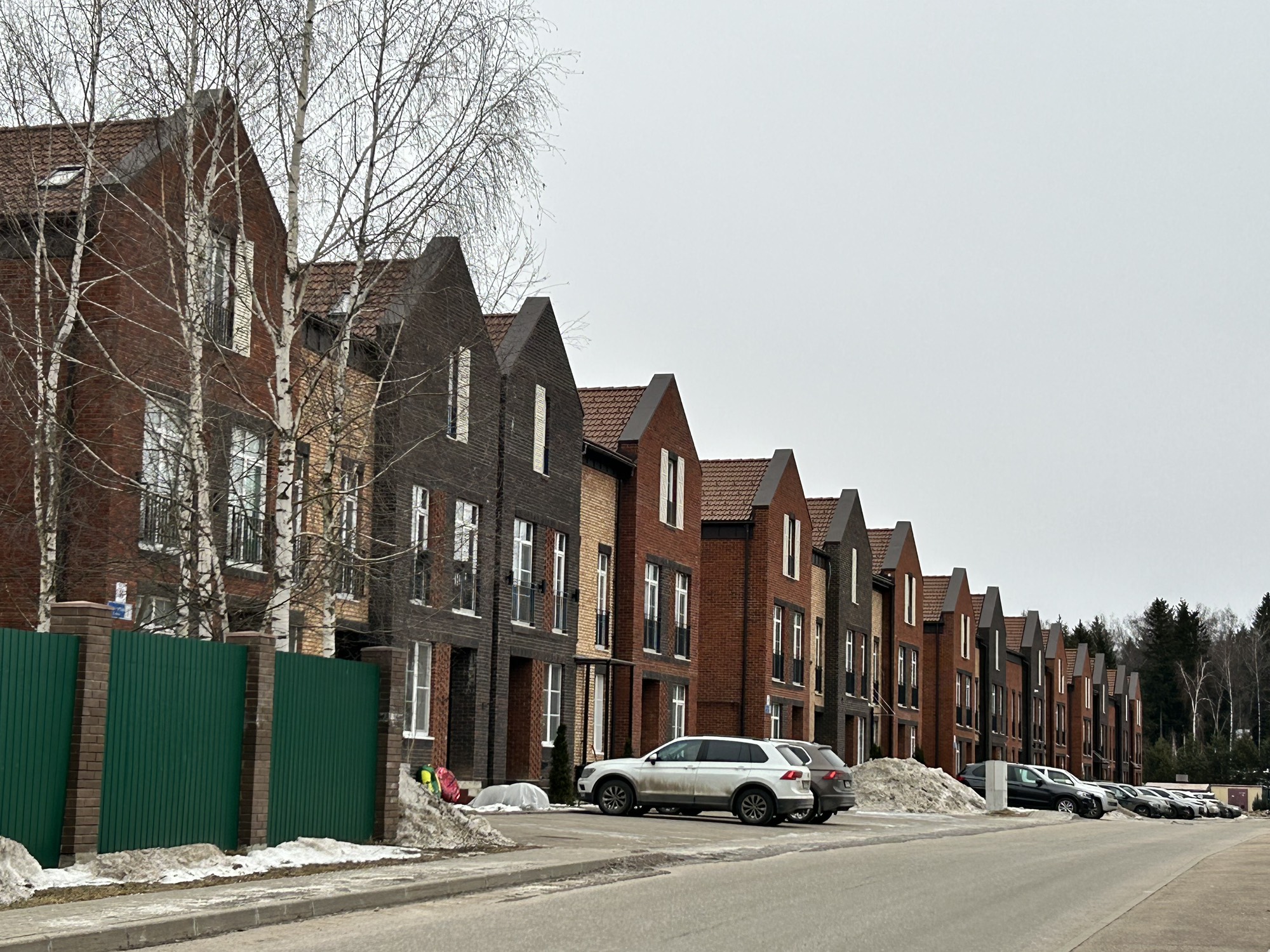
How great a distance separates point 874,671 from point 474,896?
4739cm

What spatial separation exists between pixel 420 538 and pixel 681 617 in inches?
571

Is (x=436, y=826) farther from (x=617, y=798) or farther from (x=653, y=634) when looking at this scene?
(x=653, y=634)

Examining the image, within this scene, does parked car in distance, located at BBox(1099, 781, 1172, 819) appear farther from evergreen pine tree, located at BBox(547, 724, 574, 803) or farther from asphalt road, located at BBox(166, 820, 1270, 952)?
asphalt road, located at BBox(166, 820, 1270, 952)

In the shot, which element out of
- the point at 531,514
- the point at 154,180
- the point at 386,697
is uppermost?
the point at 154,180

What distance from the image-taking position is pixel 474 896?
1470cm

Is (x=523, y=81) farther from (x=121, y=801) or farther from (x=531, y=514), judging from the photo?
(x=531, y=514)

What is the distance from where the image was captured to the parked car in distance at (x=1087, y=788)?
157 ft

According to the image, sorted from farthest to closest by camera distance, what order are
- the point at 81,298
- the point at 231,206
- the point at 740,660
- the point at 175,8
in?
the point at 740,660 < the point at 231,206 < the point at 81,298 < the point at 175,8

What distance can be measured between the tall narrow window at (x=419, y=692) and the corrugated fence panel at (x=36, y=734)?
15.8 metres

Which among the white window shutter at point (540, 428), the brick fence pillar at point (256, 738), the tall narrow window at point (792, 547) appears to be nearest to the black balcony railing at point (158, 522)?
the brick fence pillar at point (256, 738)

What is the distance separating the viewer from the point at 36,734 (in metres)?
13.4

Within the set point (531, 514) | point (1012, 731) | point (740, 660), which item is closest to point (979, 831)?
point (531, 514)

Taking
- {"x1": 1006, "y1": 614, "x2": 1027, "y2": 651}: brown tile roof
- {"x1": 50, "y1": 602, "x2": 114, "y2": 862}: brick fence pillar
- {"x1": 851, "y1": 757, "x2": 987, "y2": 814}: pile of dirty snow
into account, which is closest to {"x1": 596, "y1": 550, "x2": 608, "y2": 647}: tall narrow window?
{"x1": 851, "y1": 757, "x2": 987, "y2": 814}: pile of dirty snow

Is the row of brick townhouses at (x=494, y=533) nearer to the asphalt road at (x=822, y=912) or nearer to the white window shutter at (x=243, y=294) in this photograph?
the white window shutter at (x=243, y=294)
